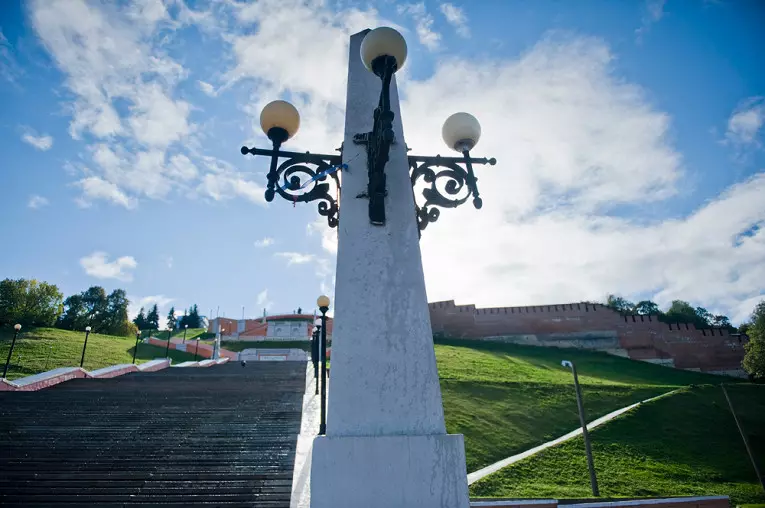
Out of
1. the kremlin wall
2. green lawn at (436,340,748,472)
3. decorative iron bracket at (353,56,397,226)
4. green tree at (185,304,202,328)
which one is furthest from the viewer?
green tree at (185,304,202,328)

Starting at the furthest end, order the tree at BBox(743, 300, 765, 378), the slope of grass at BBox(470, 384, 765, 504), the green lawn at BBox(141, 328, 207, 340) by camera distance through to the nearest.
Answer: the green lawn at BBox(141, 328, 207, 340) < the tree at BBox(743, 300, 765, 378) < the slope of grass at BBox(470, 384, 765, 504)

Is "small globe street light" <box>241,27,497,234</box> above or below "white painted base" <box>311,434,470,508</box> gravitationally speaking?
above

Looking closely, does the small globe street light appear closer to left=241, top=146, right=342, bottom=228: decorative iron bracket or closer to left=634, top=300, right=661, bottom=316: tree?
left=241, top=146, right=342, bottom=228: decorative iron bracket

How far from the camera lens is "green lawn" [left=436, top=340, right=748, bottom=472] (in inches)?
548

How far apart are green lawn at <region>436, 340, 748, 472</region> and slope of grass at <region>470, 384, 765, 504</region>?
1.28m

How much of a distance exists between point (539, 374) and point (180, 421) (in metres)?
23.1

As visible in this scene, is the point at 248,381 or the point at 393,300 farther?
the point at 248,381

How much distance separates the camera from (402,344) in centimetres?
206

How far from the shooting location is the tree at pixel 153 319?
6550 cm

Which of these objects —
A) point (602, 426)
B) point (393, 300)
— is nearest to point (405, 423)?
point (393, 300)

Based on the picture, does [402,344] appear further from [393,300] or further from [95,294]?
[95,294]

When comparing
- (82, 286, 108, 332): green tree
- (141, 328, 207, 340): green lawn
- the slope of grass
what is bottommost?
the slope of grass

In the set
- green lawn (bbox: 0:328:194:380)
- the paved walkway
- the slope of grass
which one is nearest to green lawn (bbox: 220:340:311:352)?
green lawn (bbox: 0:328:194:380)

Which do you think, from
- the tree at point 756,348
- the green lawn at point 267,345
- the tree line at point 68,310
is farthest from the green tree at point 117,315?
the tree at point 756,348
